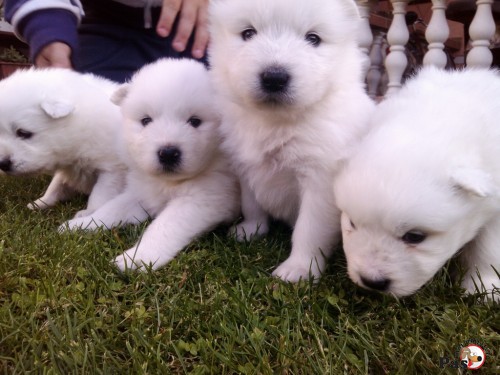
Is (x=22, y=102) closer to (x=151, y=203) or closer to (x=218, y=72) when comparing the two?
(x=151, y=203)

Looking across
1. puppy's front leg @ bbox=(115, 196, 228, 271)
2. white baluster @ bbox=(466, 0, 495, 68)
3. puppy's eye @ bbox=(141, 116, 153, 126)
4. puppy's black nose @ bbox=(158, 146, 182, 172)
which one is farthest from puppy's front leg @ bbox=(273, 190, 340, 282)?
white baluster @ bbox=(466, 0, 495, 68)

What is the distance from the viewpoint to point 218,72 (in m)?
2.80

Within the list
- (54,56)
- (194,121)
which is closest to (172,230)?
(194,121)

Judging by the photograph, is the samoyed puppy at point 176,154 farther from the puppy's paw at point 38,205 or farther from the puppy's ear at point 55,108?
the puppy's paw at point 38,205

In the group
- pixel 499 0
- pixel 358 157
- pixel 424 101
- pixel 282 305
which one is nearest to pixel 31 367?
pixel 282 305

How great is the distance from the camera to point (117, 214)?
3.25 meters

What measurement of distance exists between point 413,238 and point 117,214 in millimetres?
2001

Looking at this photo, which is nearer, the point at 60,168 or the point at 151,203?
the point at 151,203

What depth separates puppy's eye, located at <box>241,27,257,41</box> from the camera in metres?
2.52

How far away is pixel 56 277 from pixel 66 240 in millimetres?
442

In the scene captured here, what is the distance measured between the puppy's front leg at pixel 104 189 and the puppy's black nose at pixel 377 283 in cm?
215

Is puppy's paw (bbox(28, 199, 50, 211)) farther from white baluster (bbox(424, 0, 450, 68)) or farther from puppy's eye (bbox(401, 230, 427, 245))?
white baluster (bbox(424, 0, 450, 68))

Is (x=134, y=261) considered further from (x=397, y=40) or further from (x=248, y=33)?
(x=397, y=40)

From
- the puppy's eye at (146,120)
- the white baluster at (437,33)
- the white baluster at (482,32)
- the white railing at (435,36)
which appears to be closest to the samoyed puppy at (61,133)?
the puppy's eye at (146,120)
